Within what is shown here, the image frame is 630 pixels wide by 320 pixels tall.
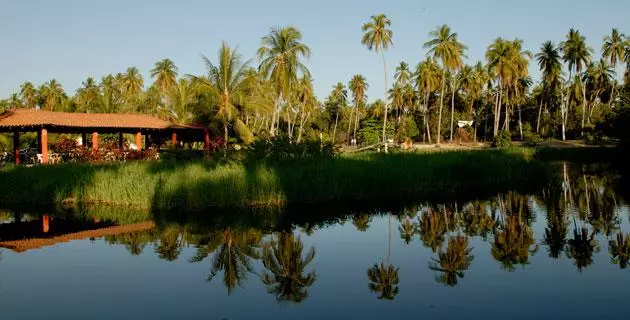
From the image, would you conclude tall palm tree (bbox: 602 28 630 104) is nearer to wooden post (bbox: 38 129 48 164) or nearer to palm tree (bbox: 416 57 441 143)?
palm tree (bbox: 416 57 441 143)

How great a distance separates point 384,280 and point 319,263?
158 centimetres

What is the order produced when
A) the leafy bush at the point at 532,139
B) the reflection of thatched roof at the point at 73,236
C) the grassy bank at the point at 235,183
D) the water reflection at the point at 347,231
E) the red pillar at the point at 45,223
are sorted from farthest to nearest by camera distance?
the leafy bush at the point at 532,139 → the grassy bank at the point at 235,183 → the red pillar at the point at 45,223 → the reflection of thatched roof at the point at 73,236 → the water reflection at the point at 347,231

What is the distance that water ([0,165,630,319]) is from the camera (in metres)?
7.07

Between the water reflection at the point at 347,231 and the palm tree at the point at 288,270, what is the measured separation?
0.06ft

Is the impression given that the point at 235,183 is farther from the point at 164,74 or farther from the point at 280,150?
the point at 164,74

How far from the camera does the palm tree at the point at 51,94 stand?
6469 cm

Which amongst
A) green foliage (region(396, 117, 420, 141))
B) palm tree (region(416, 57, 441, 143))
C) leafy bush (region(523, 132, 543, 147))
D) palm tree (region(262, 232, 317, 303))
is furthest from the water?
green foliage (region(396, 117, 420, 141))

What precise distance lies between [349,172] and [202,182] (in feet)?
16.2

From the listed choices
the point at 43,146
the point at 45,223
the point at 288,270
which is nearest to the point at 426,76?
the point at 43,146

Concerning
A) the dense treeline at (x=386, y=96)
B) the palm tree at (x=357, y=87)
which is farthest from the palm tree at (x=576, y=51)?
the palm tree at (x=357, y=87)

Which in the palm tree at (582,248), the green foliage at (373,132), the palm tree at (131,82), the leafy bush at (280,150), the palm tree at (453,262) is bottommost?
the palm tree at (453,262)

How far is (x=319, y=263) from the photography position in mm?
9523

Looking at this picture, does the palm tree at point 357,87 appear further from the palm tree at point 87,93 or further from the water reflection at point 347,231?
the water reflection at point 347,231

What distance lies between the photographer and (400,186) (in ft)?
61.8
